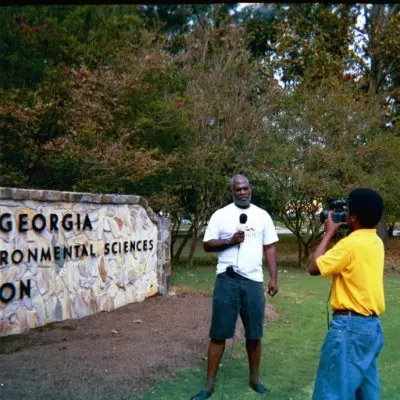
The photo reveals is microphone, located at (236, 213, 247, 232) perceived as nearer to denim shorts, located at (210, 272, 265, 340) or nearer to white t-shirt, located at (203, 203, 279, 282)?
white t-shirt, located at (203, 203, 279, 282)

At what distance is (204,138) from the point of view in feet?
47.3

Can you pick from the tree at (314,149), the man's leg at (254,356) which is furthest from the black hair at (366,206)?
the tree at (314,149)

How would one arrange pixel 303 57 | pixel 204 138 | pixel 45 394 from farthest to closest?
1. pixel 303 57
2. pixel 204 138
3. pixel 45 394

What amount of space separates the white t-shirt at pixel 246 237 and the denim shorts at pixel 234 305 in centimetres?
7

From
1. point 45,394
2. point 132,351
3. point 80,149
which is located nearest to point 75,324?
point 132,351

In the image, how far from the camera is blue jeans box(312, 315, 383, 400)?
3.40 metres

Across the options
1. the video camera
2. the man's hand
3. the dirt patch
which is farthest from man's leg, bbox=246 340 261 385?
the video camera

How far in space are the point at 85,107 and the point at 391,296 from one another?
626cm

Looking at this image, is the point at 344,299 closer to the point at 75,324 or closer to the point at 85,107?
the point at 75,324

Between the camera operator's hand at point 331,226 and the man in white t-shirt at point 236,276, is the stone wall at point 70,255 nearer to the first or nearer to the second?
the man in white t-shirt at point 236,276

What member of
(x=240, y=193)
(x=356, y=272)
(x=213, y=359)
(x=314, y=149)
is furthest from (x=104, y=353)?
(x=314, y=149)

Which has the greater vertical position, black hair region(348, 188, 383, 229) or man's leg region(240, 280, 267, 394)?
black hair region(348, 188, 383, 229)

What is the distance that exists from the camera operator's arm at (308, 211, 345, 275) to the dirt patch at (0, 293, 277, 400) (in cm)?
203

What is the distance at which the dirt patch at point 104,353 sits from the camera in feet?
15.8
